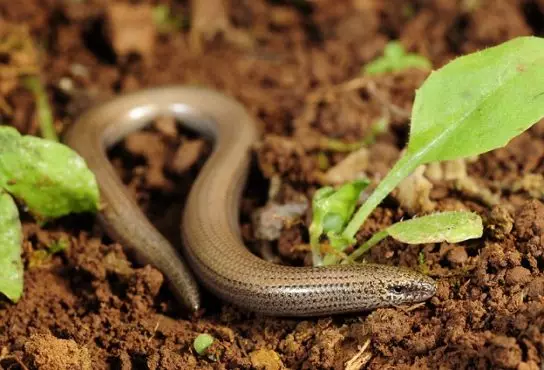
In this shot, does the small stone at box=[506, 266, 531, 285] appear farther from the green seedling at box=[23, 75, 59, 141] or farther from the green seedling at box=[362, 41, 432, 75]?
the green seedling at box=[23, 75, 59, 141]

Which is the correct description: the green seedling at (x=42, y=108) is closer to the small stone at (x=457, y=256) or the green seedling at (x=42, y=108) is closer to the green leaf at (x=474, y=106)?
the green leaf at (x=474, y=106)

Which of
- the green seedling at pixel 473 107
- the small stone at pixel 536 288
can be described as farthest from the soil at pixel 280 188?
the green seedling at pixel 473 107

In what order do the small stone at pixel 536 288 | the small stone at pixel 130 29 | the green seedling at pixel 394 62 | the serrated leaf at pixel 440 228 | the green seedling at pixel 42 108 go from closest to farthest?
the small stone at pixel 536 288 → the serrated leaf at pixel 440 228 → the green seedling at pixel 42 108 → the green seedling at pixel 394 62 → the small stone at pixel 130 29

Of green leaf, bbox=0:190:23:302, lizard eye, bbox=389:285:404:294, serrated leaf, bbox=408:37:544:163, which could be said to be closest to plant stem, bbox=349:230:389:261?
lizard eye, bbox=389:285:404:294

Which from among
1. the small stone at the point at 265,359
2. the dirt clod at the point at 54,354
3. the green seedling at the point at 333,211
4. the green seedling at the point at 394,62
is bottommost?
the small stone at the point at 265,359

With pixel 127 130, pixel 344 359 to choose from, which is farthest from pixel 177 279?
pixel 127 130

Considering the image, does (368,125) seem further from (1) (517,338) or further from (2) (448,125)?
(1) (517,338)
